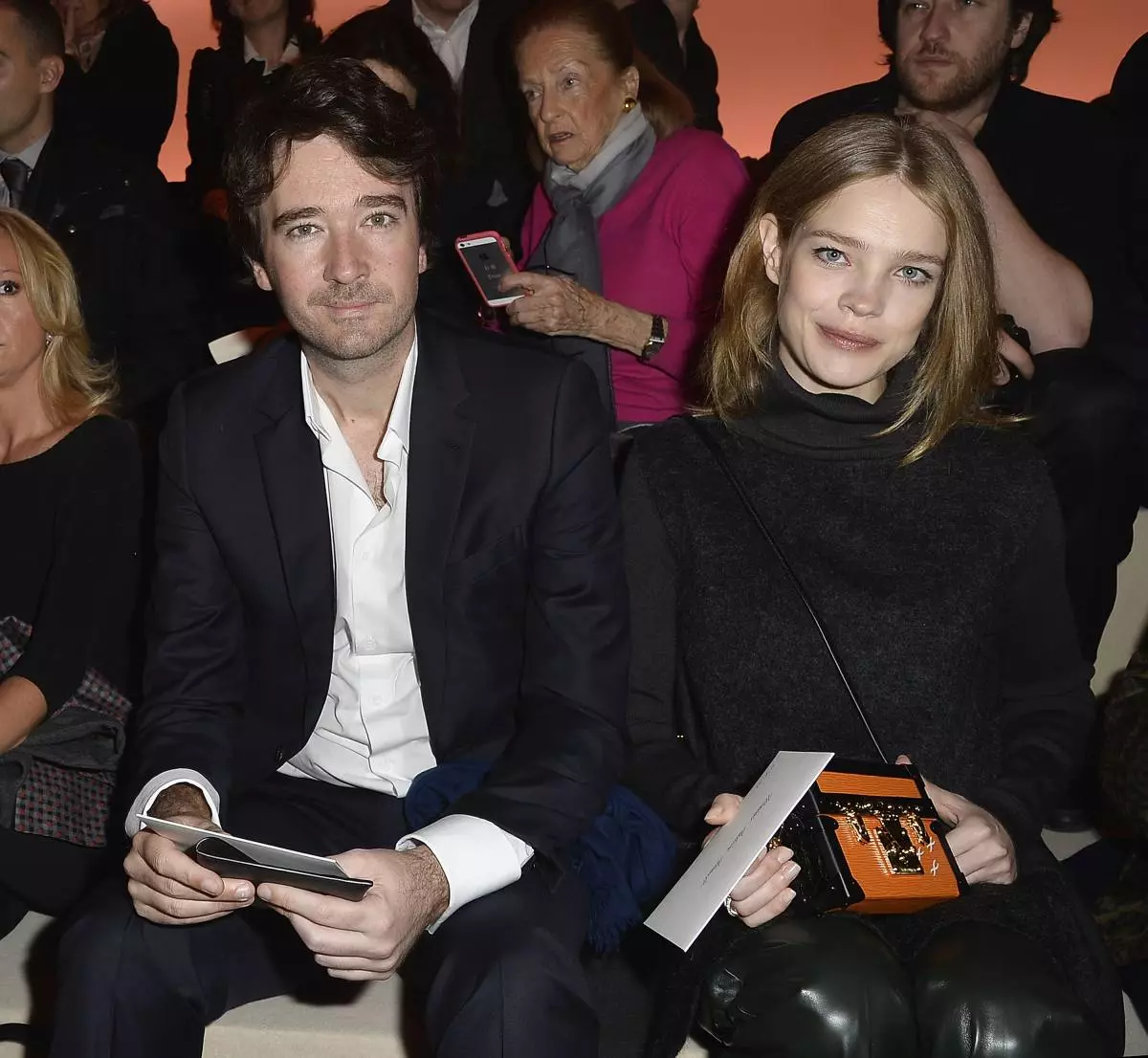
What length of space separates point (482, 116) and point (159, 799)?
2.40 meters

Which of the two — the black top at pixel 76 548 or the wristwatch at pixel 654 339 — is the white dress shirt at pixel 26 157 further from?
the wristwatch at pixel 654 339

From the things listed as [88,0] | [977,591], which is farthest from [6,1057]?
[88,0]

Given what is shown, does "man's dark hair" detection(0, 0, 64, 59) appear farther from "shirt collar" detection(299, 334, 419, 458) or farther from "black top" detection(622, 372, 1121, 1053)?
"black top" detection(622, 372, 1121, 1053)

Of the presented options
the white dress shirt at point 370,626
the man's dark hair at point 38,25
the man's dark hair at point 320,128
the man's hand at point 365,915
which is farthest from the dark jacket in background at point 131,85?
the man's hand at point 365,915

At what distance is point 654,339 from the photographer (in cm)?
290

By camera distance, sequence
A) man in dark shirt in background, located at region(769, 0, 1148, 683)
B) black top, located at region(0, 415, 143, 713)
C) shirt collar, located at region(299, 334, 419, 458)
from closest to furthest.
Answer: shirt collar, located at region(299, 334, 419, 458) → black top, located at region(0, 415, 143, 713) → man in dark shirt in background, located at region(769, 0, 1148, 683)

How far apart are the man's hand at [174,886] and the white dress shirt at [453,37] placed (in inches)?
106

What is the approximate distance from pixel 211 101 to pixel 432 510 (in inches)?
99.5

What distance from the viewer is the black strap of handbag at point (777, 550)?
1.79m

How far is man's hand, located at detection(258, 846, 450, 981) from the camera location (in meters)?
1.44

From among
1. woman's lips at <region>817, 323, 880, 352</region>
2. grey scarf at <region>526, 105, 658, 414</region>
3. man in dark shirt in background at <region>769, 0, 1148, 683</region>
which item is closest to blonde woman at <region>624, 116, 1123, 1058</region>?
woman's lips at <region>817, 323, 880, 352</region>

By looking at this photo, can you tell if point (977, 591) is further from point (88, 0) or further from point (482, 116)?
point (88, 0)

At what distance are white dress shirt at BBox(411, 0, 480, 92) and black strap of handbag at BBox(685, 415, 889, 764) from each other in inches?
85.3

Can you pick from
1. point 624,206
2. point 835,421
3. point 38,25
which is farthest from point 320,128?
point 38,25
